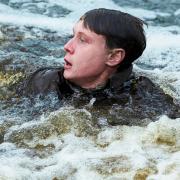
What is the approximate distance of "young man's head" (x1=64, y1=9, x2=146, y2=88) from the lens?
16.7 feet

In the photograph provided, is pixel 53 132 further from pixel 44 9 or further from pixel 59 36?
pixel 44 9

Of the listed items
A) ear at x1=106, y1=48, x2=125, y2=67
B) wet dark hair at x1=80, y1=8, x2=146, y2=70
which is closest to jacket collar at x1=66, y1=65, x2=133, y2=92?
ear at x1=106, y1=48, x2=125, y2=67

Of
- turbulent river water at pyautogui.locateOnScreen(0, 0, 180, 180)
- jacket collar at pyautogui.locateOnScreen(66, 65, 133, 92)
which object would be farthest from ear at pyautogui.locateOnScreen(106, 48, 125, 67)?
turbulent river water at pyautogui.locateOnScreen(0, 0, 180, 180)

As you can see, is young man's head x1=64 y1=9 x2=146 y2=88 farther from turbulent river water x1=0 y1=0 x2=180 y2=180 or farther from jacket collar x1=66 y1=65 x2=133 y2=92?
turbulent river water x1=0 y1=0 x2=180 y2=180

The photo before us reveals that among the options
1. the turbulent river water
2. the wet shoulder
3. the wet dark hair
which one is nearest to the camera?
the turbulent river water

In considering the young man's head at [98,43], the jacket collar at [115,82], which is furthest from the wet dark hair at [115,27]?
the jacket collar at [115,82]

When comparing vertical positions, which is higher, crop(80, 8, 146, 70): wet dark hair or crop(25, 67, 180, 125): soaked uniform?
crop(80, 8, 146, 70): wet dark hair

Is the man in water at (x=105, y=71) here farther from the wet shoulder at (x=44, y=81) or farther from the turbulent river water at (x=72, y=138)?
the turbulent river water at (x=72, y=138)

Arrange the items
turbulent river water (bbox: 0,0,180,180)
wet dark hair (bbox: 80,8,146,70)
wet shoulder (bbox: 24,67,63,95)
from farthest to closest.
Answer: wet shoulder (bbox: 24,67,63,95) < wet dark hair (bbox: 80,8,146,70) < turbulent river water (bbox: 0,0,180,180)

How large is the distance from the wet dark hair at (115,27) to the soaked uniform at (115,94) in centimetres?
28

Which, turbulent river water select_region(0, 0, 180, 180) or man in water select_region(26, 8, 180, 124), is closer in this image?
turbulent river water select_region(0, 0, 180, 180)

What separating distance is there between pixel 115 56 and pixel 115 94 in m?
0.34

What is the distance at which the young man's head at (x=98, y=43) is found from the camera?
5.09 m

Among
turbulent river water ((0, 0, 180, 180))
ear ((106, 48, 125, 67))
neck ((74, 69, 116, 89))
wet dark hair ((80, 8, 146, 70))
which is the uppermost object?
wet dark hair ((80, 8, 146, 70))
